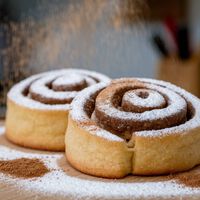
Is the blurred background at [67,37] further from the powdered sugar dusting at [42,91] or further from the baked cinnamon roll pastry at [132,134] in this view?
the baked cinnamon roll pastry at [132,134]

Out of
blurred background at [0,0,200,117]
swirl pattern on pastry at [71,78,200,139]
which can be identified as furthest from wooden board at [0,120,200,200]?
blurred background at [0,0,200,117]

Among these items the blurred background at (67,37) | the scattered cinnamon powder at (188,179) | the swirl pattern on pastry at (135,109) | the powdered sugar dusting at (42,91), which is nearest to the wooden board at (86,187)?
the scattered cinnamon powder at (188,179)

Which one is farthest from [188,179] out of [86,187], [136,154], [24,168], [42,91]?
[42,91]

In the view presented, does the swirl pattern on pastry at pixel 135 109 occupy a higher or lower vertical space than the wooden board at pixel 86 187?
higher

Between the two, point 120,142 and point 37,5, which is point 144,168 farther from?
point 37,5

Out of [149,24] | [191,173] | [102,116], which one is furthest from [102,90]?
[149,24]

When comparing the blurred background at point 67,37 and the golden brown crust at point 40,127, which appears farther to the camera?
the blurred background at point 67,37

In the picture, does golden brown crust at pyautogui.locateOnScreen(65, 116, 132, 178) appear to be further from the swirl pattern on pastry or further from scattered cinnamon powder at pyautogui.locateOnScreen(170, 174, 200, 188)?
scattered cinnamon powder at pyautogui.locateOnScreen(170, 174, 200, 188)
